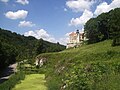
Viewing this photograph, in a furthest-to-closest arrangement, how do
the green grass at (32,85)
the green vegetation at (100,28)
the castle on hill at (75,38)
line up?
1. the castle on hill at (75,38)
2. the green vegetation at (100,28)
3. the green grass at (32,85)

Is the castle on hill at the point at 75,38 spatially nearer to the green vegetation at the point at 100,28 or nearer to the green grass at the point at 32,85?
the green vegetation at the point at 100,28

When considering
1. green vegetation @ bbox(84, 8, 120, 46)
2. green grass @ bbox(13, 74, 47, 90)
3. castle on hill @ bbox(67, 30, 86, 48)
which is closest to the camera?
green grass @ bbox(13, 74, 47, 90)

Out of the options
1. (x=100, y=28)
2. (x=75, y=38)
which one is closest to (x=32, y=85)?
(x=100, y=28)

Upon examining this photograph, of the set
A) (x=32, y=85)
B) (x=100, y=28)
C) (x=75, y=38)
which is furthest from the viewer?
(x=75, y=38)

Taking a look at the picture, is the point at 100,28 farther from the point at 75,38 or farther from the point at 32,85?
the point at 32,85

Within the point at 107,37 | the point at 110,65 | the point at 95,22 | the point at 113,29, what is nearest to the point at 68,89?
the point at 110,65

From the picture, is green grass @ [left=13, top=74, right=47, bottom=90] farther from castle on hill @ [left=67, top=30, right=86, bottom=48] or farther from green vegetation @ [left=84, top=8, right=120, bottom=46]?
castle on hill @ [left=67, top=30, right=86, bottom=48]

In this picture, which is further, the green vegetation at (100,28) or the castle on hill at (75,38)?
the castle on hill at (75,38)

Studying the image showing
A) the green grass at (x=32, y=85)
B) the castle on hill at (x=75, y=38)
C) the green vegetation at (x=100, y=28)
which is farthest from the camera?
the castle on hill at (x=75, y=38)

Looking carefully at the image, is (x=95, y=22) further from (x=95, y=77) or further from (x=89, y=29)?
(x=95, y=77)

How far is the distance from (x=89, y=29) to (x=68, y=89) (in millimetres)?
90907

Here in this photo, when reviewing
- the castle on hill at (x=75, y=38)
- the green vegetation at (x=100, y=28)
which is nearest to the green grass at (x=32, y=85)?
the green vegetation at (x=100, y=28)

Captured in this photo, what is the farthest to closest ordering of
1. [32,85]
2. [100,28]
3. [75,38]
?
1. [75,38]
2. [100,28]
3. [32,85]

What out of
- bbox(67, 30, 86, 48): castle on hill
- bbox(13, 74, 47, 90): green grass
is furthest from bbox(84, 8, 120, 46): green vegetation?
bbox(13, 74, 47, 90): green grass
